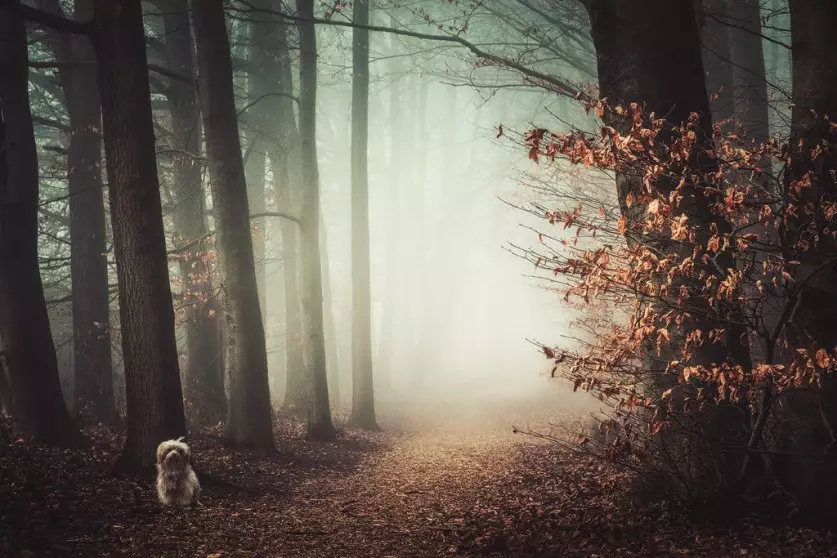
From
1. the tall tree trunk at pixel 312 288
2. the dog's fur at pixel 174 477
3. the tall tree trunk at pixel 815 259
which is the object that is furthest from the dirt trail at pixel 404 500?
the tall tree trunk at pixel 815 259

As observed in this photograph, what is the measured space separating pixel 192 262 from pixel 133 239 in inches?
257

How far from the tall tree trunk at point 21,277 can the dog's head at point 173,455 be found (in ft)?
8.80

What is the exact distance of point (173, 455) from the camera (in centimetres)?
→ 685

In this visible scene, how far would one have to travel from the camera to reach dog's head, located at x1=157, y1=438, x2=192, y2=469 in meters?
6.84

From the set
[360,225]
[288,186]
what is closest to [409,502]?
[360,225]

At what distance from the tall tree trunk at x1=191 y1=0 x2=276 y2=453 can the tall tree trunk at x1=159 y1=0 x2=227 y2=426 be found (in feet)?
9.89

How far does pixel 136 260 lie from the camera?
306 inches

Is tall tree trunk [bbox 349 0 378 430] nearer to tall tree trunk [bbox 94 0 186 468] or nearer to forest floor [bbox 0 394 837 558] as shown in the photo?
forest floor [bbox 0 394 837 558]

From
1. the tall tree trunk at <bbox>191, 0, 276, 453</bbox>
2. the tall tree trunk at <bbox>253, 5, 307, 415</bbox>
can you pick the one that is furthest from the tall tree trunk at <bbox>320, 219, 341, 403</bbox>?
the tall tree trunk at <bbox>191, 0, 276, 453</bbox>

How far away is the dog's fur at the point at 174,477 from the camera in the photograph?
6.84m

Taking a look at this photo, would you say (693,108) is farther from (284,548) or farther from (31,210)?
(31,210)

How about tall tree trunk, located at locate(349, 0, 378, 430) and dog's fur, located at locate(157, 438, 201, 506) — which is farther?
tall tree trunk, located at locate(349, 0, 378, 430)

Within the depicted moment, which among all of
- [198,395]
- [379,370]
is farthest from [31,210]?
[379,370]

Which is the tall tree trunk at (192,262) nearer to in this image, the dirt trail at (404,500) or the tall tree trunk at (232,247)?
the tall tree trunk at (232,247)
